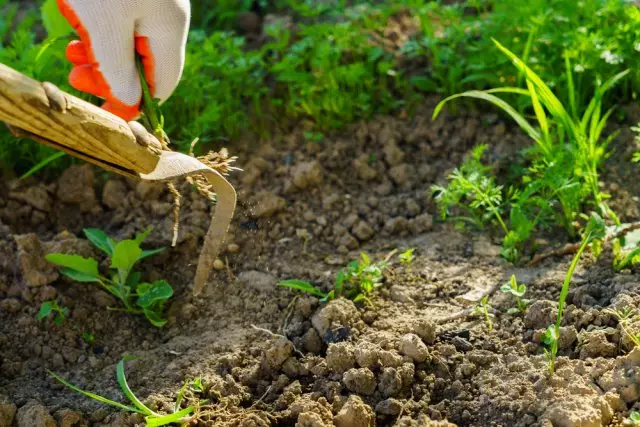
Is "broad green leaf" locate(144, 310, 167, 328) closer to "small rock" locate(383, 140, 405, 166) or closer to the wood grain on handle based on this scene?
the wood grain on handle

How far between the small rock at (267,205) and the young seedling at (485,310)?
0.85m

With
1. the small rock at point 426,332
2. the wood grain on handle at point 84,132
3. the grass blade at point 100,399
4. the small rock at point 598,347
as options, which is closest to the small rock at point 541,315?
the small rock at point 598,347

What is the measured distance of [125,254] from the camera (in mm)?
2740

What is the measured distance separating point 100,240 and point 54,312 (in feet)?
0.91

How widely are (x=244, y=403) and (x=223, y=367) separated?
0.51 feet

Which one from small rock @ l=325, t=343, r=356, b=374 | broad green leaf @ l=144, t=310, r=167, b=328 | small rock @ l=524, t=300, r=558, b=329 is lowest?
broad green leaf @ l=144, t=310, r=167, b=328

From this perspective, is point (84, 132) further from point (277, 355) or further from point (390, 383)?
point (390, 383)

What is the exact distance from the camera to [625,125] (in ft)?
10.8

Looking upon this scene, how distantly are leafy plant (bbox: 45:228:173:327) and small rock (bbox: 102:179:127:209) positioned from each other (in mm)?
341

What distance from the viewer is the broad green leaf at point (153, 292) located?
272cm

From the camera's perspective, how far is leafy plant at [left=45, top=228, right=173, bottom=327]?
2.73 m

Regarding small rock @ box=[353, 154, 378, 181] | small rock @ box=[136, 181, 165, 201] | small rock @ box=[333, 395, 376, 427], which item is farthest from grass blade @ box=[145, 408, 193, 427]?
small rock @ box=[353, 154, 378, 181]

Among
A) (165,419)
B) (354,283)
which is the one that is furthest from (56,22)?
(165,419)

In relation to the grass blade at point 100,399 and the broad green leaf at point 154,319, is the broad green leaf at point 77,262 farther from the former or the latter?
the grass blade at point 100,399
